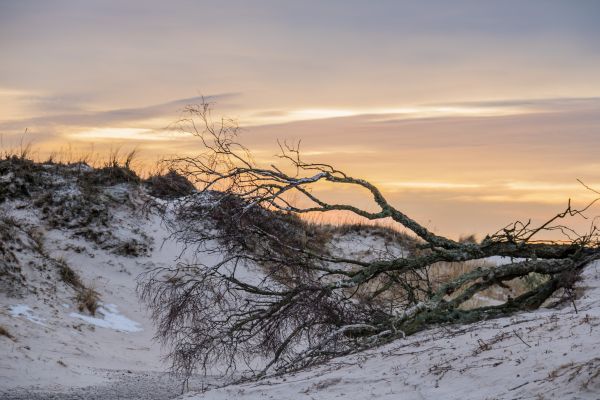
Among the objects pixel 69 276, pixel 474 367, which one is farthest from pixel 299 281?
pixel 69 276

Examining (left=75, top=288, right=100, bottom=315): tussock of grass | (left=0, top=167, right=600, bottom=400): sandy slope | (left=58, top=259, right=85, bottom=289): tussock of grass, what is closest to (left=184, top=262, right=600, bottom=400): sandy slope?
(left=0, top=167, right=600, bottom=400): sandy slope

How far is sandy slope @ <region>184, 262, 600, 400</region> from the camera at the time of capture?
17.9 ft

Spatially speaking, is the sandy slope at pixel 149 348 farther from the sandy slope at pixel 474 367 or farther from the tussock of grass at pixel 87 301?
the tussock of grass at pixel 87 301

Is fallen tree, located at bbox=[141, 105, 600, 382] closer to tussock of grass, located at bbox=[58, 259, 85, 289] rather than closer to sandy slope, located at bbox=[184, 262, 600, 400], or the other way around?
sandy slope, located at bbox=[184, 262, 600, 400]

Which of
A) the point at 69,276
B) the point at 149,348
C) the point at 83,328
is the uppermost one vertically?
the point at 69,276

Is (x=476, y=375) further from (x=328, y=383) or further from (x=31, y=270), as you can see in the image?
(x=31, y=270)

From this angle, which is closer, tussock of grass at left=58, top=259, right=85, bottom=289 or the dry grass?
the dry grass

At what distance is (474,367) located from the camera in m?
6.11

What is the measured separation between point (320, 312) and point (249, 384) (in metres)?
1.25

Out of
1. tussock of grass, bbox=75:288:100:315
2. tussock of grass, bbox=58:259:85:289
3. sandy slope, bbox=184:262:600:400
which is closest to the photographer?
sandy slope, bbox=184:262:600:400

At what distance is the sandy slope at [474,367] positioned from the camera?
5461 millimetres

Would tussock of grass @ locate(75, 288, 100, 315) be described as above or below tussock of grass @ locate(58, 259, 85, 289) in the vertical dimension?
below

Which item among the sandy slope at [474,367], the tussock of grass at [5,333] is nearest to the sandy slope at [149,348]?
the sandy slope at [474,367]

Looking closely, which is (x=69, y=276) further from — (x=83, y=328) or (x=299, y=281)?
(x=299, y=281)
